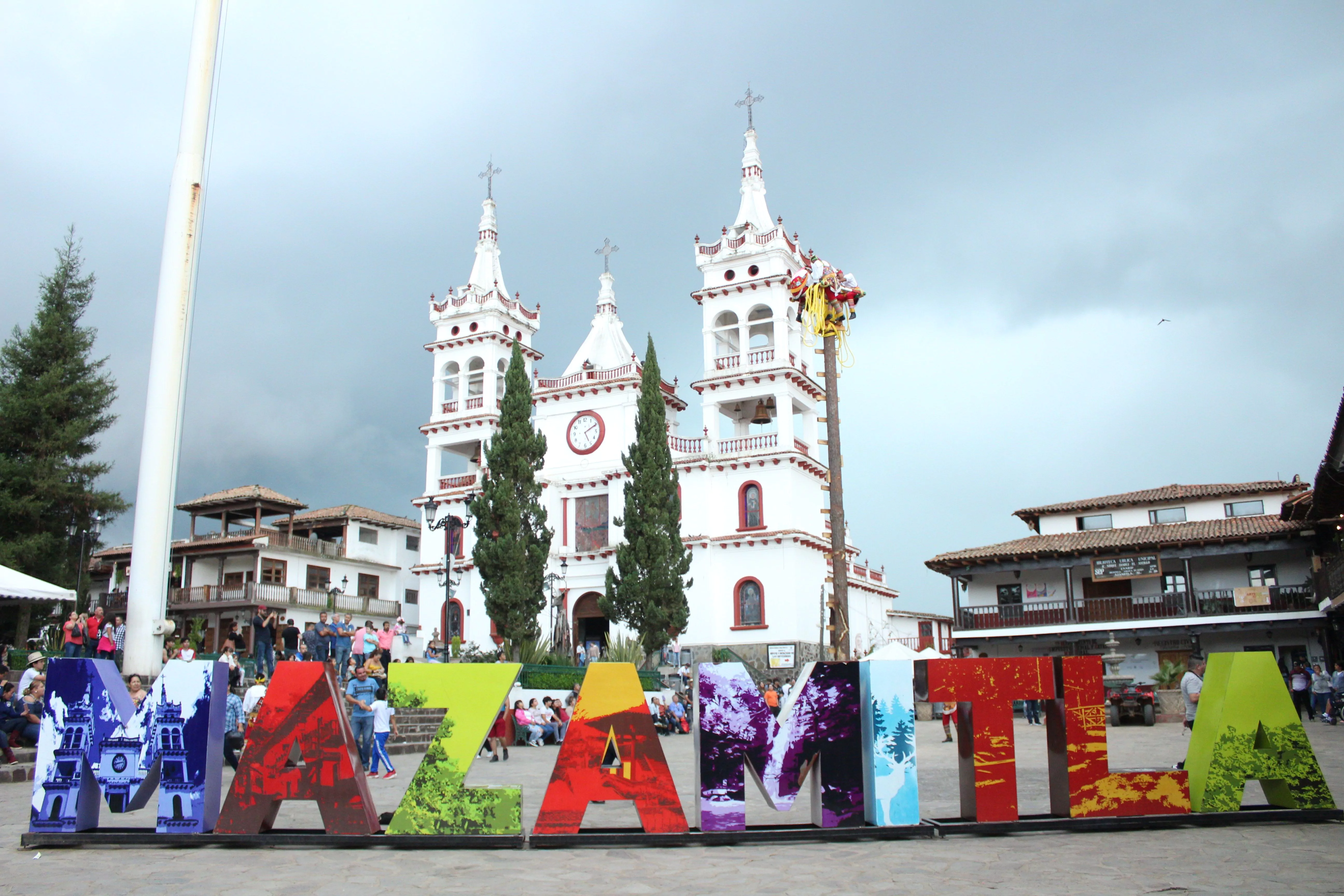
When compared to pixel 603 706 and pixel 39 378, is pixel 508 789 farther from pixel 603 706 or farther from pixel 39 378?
pixel 39 378

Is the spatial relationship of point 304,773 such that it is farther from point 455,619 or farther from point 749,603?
point 455,619

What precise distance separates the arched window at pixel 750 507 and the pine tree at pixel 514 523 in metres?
8.16

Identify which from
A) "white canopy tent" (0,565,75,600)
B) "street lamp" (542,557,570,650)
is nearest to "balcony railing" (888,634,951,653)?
"street lamp" (542,557,570,650)

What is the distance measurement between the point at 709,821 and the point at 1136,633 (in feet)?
108

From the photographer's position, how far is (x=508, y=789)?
8.09 metres

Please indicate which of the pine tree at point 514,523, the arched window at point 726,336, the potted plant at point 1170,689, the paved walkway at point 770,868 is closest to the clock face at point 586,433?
the arched window at point 726,336

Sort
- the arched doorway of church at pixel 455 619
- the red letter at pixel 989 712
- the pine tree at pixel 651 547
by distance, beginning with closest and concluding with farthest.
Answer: the red letter at pixel 989 712 → the pine tree at pixel 651 547 → the arched doorway of church at pixel 455 619

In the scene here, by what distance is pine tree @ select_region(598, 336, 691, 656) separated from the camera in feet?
110

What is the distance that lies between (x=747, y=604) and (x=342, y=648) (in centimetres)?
1987

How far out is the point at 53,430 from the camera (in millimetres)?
33312

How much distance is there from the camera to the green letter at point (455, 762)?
791 centimetres

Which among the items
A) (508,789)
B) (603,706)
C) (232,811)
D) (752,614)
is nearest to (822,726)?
(603,706)

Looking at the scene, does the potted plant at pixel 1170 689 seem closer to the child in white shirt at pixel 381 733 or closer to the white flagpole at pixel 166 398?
the child in white shirt at pixel 381 733

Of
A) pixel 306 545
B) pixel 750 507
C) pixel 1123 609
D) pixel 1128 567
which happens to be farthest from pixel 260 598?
pixel 1128 567
